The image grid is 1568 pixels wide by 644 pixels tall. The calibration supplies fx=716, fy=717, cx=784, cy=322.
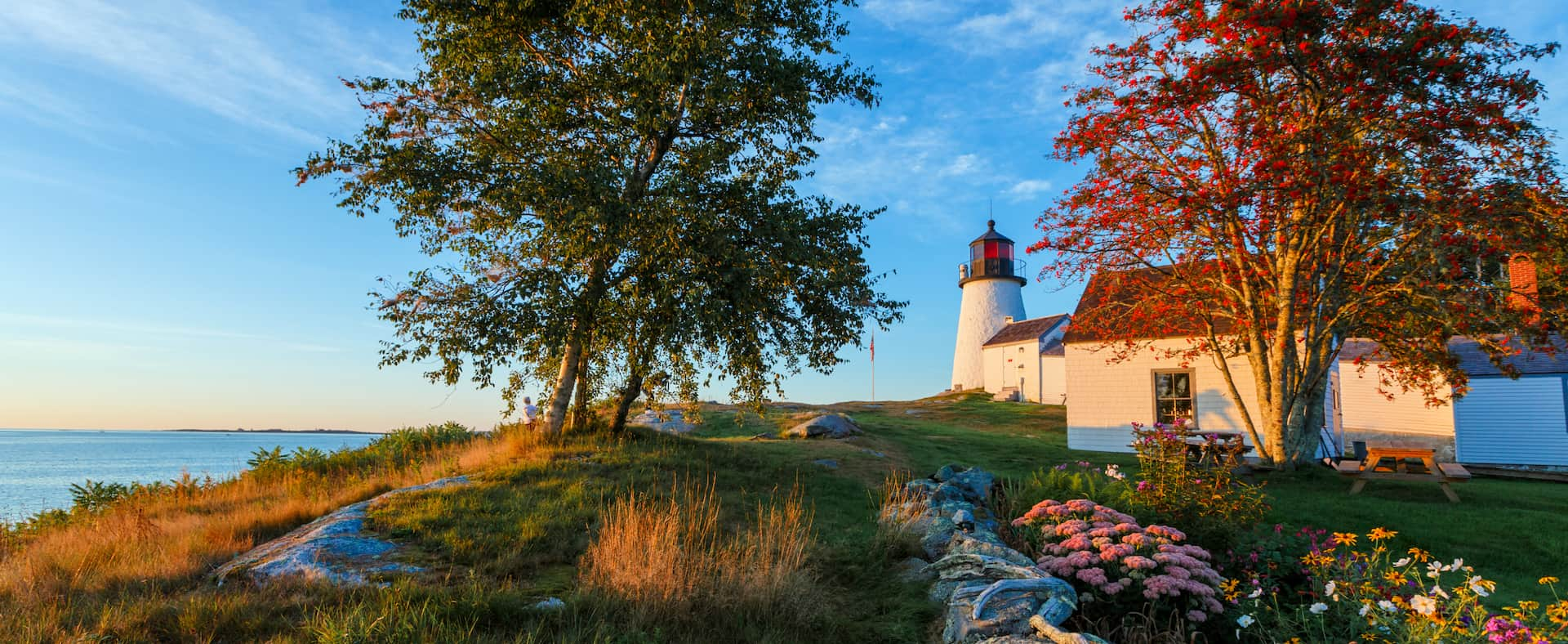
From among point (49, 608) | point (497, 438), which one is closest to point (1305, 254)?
point (497, 438)

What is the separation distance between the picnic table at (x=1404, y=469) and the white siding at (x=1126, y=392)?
3688mm

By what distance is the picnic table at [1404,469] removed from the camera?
1309 cm

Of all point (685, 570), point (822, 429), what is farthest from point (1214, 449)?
point (685, 570)

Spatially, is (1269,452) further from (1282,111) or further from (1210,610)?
(1210,610)

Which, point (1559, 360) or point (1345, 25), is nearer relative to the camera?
point (1345, 25)

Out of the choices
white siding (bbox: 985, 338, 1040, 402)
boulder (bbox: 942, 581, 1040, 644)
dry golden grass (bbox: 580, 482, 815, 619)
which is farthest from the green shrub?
white siding (bbox: 985, 338, 1040, 402)

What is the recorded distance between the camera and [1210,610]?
579cm

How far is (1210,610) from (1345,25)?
1273 cm

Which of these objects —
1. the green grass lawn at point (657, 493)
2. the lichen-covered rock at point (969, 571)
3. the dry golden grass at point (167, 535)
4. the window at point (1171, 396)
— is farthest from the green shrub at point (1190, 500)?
the window at point (1171, 396)

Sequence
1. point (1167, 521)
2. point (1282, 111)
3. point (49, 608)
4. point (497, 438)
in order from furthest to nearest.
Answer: point (497, 438)
point (1282, 111)
point (1167, 521)
point (49, 608)

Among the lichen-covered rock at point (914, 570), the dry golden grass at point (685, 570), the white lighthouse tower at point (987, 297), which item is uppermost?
the white lighthouse tower at point (987, 297)

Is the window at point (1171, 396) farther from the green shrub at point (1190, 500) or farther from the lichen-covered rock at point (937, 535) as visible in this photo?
the lichen-covered rock at point (937, 535)

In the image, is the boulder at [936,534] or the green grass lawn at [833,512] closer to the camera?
the green grass lawn at [833,512]

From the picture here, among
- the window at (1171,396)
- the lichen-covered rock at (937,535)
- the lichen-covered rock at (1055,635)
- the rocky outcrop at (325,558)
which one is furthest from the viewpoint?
the window at (1171,396)
